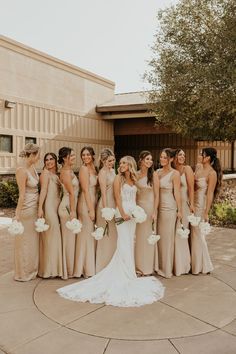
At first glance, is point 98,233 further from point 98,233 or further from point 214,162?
point 214,162

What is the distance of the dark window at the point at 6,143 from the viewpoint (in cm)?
1486

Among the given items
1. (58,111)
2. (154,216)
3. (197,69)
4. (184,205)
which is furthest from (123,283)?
(58,111)

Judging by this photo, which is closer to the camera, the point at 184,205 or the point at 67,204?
the point at 67,204

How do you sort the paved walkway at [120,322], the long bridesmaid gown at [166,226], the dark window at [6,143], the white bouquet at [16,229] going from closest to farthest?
1. the paved walkway at [120,322]
2. the white bouquet at [16,229]
3. the long bridesmaid gown at [166,226]
4. the dark window at [6,143]

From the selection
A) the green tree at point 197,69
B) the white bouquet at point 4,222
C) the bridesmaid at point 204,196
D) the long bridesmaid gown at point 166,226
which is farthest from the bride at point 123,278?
the green tree at point 197,69

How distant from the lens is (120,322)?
415 cm

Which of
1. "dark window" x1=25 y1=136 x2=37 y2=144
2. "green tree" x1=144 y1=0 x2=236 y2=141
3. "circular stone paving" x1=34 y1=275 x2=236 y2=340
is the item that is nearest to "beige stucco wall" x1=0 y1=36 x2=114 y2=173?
"dark window" x1=25 y1=136 x2=37 y2=144

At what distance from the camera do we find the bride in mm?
4828

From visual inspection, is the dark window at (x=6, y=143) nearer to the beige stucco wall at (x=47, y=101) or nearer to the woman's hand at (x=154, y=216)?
the beige stucco wall at (x=47, y=101)

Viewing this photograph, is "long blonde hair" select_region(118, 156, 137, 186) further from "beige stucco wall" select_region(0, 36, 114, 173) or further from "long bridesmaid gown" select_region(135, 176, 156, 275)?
"beige stucco wall" select_region(0, 36, 114, 173)

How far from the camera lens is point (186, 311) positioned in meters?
4.45

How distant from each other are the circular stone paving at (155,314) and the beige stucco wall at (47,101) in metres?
11.1

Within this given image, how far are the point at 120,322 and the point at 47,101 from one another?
1399 cm

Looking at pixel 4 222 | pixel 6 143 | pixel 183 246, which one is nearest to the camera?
pixel 183 246
